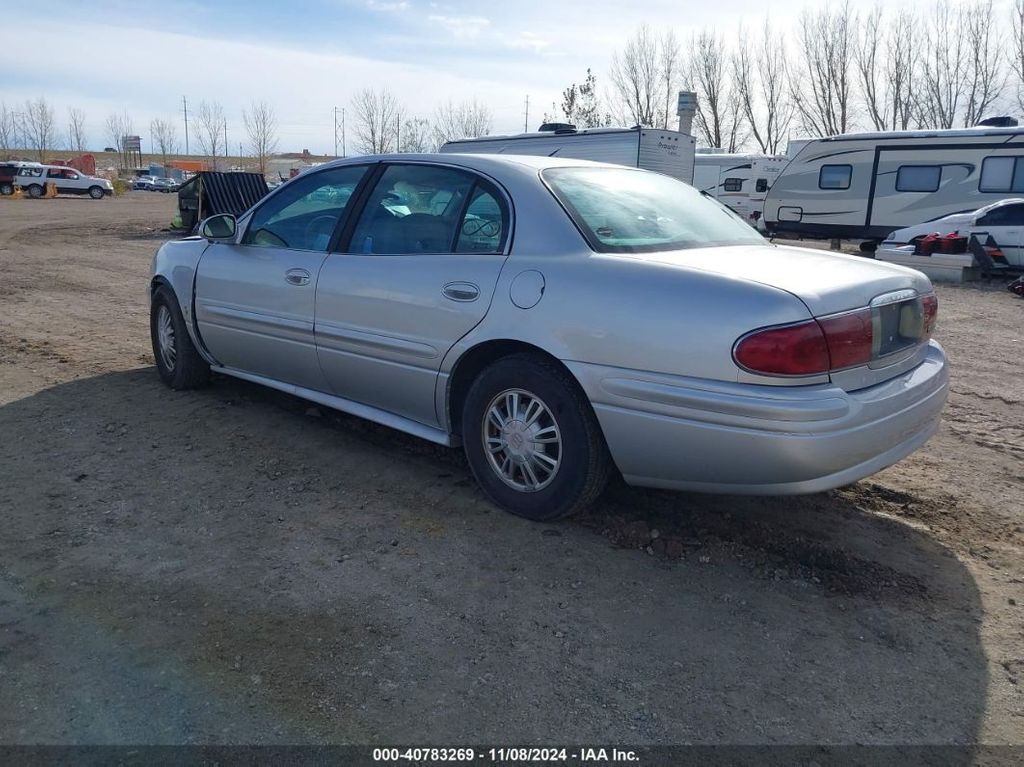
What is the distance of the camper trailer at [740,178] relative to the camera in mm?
28219

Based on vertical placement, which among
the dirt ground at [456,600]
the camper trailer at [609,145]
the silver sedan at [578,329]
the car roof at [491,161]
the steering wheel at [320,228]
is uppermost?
the camper trailer at [609,145]

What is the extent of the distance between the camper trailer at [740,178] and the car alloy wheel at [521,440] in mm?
25632

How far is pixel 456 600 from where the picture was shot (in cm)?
310

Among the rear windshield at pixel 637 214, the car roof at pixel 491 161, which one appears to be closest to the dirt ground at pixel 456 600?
the rear windshield at pixel 637 214

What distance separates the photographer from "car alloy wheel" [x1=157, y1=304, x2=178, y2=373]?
5730mm

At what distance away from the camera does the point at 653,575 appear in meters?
3.30

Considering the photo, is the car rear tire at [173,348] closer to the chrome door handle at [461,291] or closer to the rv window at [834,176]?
the chrome door handle at [461,291]

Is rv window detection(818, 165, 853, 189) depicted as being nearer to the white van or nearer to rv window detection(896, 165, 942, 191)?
rv window detection(896, 165, 942, 191)

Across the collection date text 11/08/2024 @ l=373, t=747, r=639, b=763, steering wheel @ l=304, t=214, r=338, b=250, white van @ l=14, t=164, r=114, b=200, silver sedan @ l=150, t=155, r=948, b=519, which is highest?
white van @ l=14, t=164, r=114, b=200

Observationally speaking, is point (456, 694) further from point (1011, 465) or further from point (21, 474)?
point (1011, 465)

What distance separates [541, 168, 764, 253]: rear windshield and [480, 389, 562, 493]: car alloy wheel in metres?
0.74

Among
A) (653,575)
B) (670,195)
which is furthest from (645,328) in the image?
(670,195)

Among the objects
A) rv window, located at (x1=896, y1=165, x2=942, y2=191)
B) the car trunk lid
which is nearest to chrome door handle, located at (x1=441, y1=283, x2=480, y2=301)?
the car trunk lid

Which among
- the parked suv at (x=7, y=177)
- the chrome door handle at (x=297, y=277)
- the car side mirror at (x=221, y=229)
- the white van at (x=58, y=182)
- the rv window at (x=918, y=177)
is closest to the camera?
the chrome door handle at (x=297, y=277)
